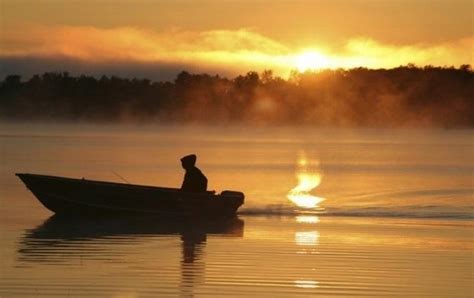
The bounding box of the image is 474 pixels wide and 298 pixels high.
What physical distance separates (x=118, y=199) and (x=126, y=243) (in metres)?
3.53

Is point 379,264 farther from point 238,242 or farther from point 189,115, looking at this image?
point 189,115

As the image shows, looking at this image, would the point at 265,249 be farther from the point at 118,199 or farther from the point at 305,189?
the point at 305,189

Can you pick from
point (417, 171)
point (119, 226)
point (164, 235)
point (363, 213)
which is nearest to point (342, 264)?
point (164, 235)

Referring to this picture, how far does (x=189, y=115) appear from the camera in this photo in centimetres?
13550

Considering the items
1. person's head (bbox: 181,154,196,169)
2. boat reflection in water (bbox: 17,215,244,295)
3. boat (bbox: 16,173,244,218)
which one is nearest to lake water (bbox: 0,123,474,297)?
boat reflection in water (bbox: 17,215,244,295)

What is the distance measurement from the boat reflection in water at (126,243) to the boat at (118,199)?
16 centimetres

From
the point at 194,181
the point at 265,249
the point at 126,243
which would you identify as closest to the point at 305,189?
the point at 194,181

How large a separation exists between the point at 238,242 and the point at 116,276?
13.0ft

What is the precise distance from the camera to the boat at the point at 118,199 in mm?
19422

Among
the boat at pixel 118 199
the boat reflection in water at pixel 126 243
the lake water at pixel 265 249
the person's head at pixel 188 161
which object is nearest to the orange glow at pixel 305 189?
the lake water at pixel 265 249

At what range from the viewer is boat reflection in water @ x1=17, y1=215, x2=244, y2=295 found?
1356 centimetres

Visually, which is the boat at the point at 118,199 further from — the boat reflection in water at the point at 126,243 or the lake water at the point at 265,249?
the lake water at the point at 265,249

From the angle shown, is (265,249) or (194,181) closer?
(265,249)

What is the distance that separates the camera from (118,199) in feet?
64.0
